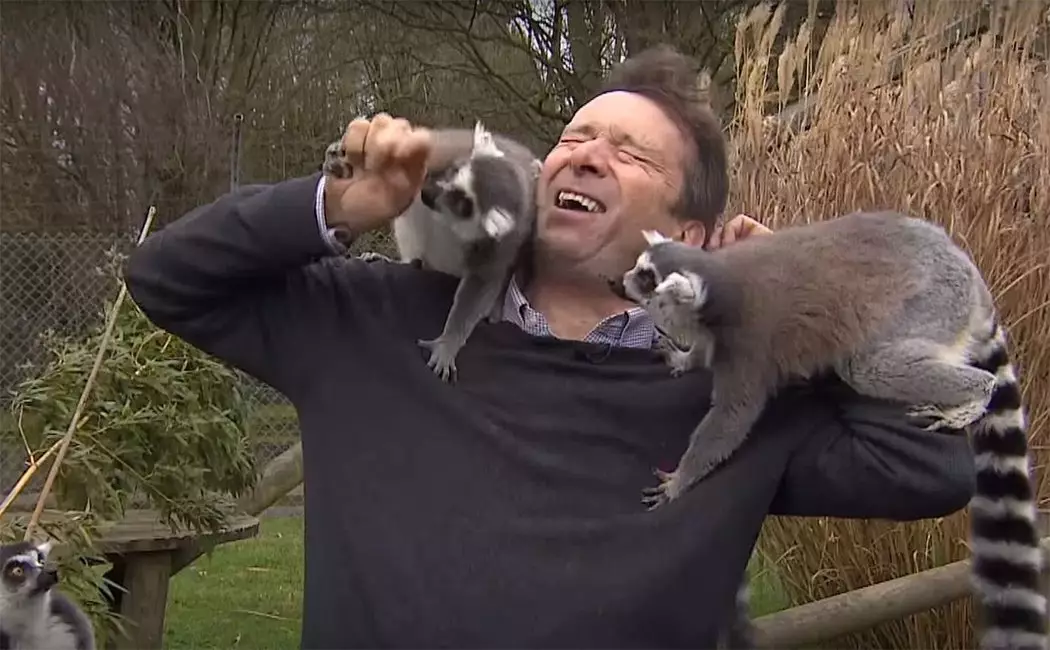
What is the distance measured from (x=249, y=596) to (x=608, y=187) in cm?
379

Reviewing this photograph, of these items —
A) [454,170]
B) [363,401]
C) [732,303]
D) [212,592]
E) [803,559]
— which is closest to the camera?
[363,401]

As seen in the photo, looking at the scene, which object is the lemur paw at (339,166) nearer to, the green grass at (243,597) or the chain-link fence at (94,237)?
the green grass at (243,597)

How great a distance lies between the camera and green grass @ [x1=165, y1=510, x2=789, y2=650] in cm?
451

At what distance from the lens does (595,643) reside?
5.25ft

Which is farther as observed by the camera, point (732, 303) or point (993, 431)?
point (993, 431)

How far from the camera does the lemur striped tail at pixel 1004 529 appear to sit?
214 centimetres

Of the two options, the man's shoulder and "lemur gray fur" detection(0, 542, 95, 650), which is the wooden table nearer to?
"lemur gray fur" detection(0, 542, 95, 650)

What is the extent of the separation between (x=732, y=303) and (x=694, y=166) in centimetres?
26

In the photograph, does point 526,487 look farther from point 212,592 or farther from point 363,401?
point 212,592

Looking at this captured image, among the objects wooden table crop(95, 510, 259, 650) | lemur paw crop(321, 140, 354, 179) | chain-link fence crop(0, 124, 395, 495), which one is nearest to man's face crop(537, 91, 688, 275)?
lemur paw crop(321, 140, 354, 179)

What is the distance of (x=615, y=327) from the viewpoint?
6.18ft

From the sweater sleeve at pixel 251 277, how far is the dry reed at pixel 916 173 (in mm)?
2083

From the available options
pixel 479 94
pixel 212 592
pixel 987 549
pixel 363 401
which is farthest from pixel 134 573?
pixel 479 94

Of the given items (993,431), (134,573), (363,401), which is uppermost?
(363,401)
